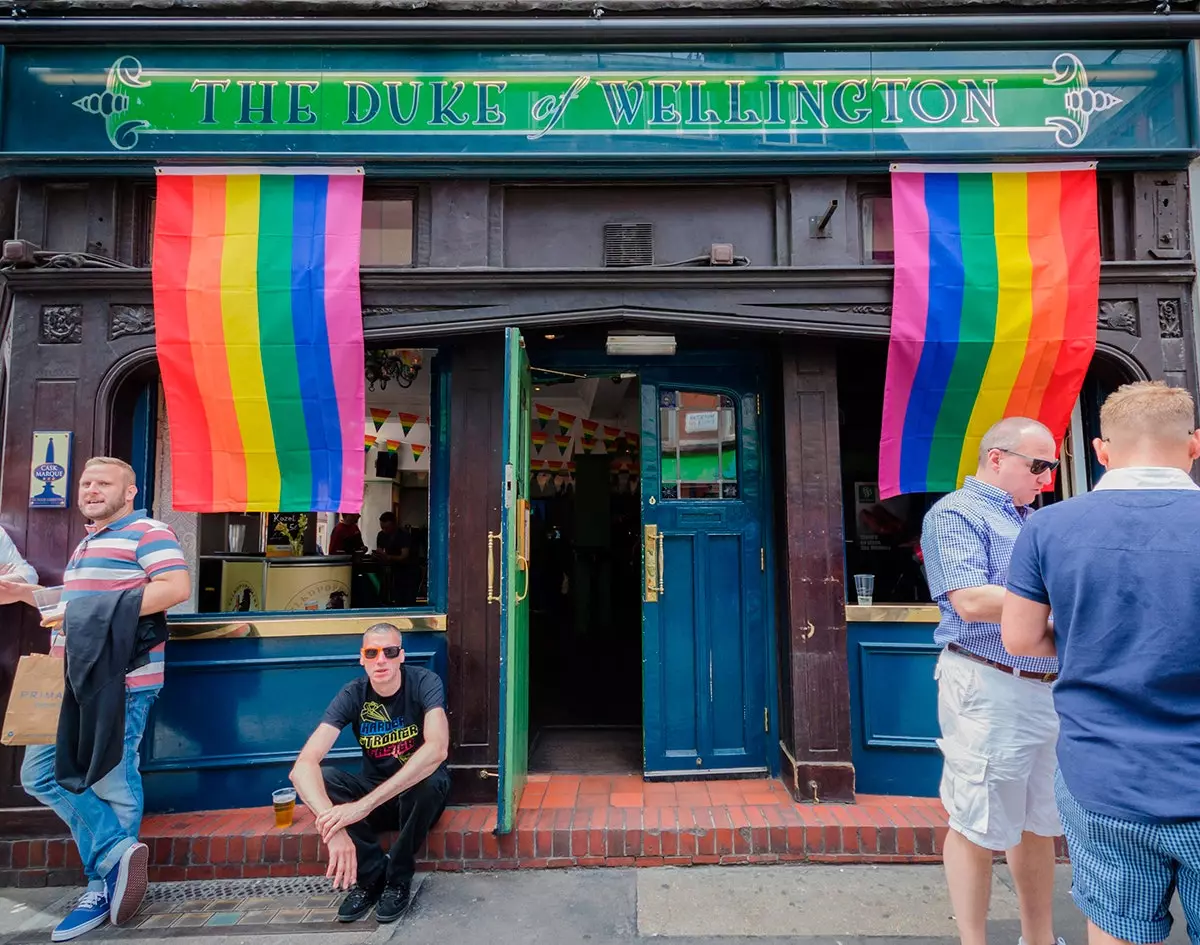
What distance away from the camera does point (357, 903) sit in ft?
11.2

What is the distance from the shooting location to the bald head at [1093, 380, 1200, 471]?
6.61ft

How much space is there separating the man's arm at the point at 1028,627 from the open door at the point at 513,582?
240cm

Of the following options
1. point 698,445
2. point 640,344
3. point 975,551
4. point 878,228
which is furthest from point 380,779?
point 878,228

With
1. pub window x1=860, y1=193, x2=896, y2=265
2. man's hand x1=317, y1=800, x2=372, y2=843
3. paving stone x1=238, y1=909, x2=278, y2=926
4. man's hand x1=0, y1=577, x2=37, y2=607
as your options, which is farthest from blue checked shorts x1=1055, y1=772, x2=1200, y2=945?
man's hand x1=0, y1=577, x2=37, y2=607

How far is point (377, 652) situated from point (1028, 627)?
284 centimetres

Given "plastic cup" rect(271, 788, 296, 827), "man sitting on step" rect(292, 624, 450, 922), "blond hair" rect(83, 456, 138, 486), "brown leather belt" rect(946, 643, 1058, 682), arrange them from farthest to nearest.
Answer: "plastic cup" rect(271, 788, 296, 827) < "blond hair" rect(83, 456, 138, 486) < "man sitting on step" rect(292, 624, 450, 922) < "brown leather belt" rect(946, 643, 1058, 682)

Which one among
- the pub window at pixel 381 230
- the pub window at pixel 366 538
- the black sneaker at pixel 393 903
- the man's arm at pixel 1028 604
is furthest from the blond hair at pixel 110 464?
the man's arm at pixel 1028 604

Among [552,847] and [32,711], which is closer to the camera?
[32,711]

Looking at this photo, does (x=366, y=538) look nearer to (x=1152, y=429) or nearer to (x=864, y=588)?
(x=864, y=588)

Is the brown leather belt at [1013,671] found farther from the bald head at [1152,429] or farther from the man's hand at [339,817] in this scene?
the man's hand at [339,817]

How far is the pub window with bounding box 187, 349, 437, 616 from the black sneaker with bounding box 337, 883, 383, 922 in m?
1.64

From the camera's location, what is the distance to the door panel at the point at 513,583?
375 cm

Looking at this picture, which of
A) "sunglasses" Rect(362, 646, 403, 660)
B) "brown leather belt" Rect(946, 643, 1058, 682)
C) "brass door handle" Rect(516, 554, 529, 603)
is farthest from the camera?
"brass door handle" Rect(516, 554, 529, 603)

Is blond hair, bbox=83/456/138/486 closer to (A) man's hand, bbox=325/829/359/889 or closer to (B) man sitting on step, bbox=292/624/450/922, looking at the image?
(B) man sitting on step, bbox=292/624/450/922
